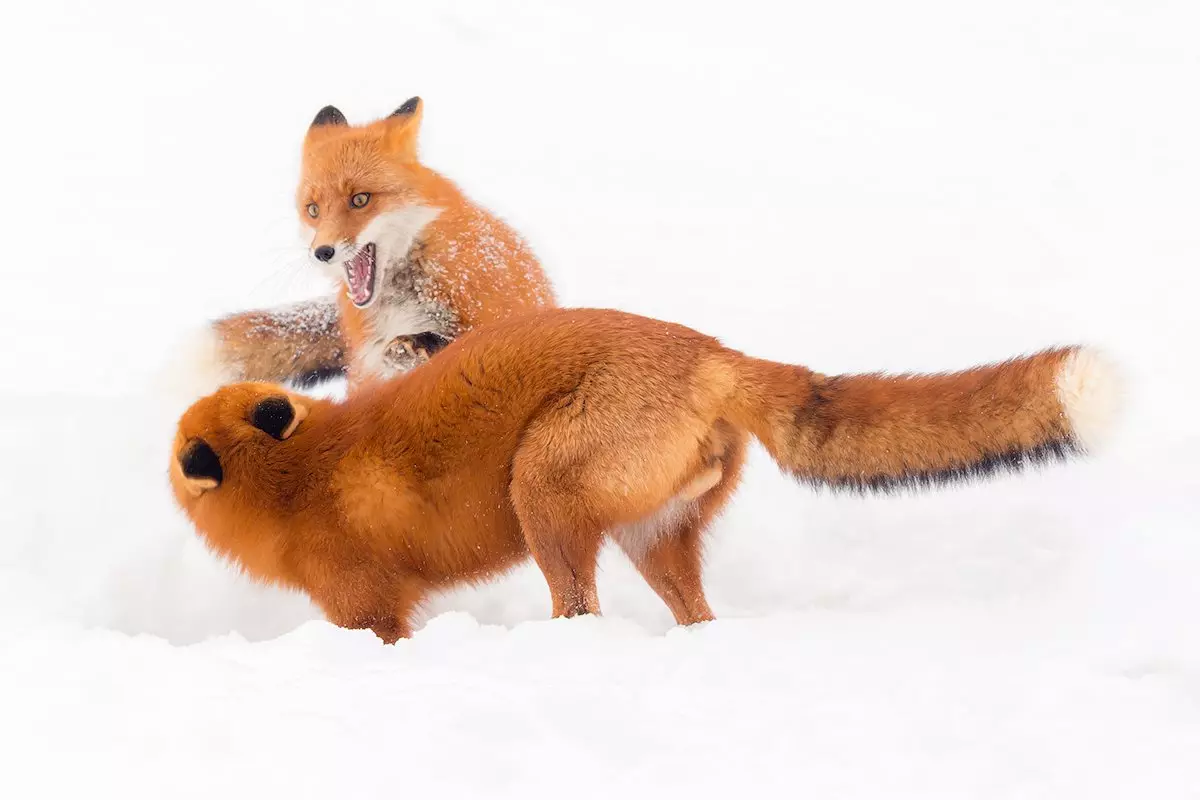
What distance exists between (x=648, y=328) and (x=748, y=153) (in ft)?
20.0

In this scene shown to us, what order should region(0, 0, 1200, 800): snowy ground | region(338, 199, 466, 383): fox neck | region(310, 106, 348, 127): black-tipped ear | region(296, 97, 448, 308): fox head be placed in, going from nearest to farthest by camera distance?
region(0, 0, 1200, 800): snowy ground, region(296, 97, 448, 308): fox head, region(338, 199, 466, 383): fox neck, region(310, 106, 348, 127): black-tipped ear

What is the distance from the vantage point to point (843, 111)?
1047 centimetres

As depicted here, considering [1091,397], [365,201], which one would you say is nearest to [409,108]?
[365,201]

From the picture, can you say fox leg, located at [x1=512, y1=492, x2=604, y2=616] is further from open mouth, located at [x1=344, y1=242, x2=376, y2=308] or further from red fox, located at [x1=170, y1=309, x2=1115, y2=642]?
open mouth, located at [x1=344, y1=242, x2=376, y2=308]

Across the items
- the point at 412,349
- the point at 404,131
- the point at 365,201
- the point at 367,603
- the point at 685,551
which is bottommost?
the point at 367,603

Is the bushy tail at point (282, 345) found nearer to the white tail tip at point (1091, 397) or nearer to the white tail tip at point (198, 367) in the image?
the white tail tip at point (198, 367)

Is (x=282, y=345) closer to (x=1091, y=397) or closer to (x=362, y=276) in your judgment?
(x=362, y=276)

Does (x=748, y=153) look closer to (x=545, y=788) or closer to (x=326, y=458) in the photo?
(x=326, y=458)

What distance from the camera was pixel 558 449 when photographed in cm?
404

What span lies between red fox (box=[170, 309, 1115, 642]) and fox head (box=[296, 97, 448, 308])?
0.70m

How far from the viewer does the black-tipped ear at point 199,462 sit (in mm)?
4230

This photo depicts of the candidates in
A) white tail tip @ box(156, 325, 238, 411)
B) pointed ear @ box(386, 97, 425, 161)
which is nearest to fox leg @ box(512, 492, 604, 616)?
pointed ear @ box(386, 97, 425, 161)

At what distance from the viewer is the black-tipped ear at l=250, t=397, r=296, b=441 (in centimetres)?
434

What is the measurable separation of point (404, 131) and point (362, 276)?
636 millimetres
